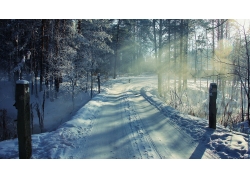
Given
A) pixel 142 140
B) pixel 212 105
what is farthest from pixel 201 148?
pixel 212 105

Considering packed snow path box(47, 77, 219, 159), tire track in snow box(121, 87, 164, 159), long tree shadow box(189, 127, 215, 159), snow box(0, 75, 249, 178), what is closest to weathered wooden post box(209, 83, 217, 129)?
snow box(0, 75, 249, 178)

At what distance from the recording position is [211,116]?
5551 mm

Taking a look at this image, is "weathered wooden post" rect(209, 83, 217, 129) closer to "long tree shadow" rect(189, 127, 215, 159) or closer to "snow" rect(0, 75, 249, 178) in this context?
"snow" rect(0, 75, 249, 178)

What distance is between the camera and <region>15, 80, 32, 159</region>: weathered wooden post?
330 cm

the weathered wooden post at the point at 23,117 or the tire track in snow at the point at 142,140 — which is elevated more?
the weathered wooden post at the point at 23,117

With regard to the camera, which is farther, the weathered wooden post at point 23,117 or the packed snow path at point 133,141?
the packed snow path at point 133,141

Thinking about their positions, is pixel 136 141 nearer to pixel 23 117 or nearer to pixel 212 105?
pixel 23 117

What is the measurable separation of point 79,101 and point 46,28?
7.89 meters

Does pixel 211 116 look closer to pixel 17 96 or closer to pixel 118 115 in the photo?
pixel 118 115

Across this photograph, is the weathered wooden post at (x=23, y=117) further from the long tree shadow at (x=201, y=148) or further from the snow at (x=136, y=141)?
the long tree shadow at (x=201, y=148)

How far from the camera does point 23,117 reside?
11.1 feet

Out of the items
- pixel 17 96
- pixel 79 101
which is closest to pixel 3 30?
pixel 79 101

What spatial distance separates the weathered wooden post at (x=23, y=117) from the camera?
3299 mm

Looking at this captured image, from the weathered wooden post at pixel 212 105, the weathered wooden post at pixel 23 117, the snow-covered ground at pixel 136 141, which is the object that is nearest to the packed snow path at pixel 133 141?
the snow-covered ground at pixel 136 141
